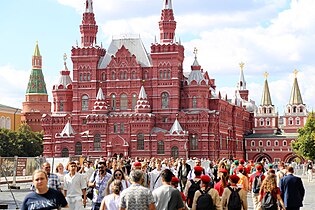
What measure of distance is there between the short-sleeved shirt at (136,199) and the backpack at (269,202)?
371 cm

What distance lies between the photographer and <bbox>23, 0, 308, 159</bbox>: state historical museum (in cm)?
7819

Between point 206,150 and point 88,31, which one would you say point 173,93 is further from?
point 88,31

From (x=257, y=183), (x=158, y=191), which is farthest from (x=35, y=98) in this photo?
(x=158, y=191)

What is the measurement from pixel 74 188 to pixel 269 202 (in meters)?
4.81

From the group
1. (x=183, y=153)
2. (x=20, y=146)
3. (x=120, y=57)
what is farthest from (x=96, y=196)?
(x=20, y=146)

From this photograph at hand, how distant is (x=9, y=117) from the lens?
124 metres

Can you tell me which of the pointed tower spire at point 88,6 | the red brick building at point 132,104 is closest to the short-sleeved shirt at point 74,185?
the red brick building at point 132,104

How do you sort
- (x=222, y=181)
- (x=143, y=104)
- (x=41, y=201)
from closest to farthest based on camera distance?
1. (x=41, y=201)
2. (x=222, y=181)
3. (x=143, y=104)

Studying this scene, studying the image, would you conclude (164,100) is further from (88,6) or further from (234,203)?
(234,203)

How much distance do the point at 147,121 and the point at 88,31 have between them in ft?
49.1

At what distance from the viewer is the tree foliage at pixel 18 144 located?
8981 centimetres

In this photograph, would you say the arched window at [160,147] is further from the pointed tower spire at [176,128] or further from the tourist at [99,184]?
the tourist at [99,184]

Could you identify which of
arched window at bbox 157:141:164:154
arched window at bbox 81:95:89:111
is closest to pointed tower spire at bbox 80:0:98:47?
arched window at bbox 81:95:89:111

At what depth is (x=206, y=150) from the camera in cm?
7862
